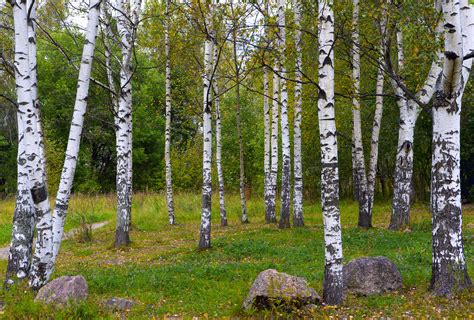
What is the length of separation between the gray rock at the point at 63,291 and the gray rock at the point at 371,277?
4.01 m

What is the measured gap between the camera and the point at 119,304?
687 centimetres

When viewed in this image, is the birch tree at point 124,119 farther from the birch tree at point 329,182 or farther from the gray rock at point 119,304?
the birch tree at point 329,182

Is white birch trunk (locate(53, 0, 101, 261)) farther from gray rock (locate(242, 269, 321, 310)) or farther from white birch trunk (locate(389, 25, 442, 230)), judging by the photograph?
white birch trunk (locate(389, 25, 442, 230))

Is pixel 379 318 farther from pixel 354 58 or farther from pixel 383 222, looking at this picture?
pixel 383 222

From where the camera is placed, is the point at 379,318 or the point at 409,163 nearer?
the point at 379,318

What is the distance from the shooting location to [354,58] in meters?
14.3

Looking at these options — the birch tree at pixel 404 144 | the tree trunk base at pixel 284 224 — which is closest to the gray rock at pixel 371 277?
the birch tree at pixel 404 144

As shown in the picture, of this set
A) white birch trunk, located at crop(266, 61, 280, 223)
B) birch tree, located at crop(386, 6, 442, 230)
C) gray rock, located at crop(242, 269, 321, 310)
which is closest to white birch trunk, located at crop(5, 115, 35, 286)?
gray rock, located at crop(242, 269, 321, 310)

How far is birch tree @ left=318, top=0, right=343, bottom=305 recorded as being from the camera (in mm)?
6375

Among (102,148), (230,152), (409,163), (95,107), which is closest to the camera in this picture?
(409,163)

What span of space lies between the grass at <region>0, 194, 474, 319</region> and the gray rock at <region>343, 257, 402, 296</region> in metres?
0.20

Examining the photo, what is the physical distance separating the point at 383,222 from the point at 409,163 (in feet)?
13.3

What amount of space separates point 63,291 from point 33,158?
7.05 ft

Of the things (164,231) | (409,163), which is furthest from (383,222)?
(164,231)
